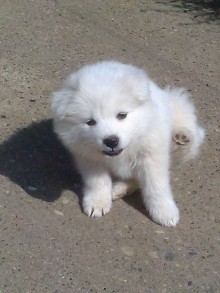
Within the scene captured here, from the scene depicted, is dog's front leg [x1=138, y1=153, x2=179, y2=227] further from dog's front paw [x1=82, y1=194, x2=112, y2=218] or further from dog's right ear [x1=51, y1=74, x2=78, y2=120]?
dog's right ear [x1=51, y1=74, x2=78, y2=120]

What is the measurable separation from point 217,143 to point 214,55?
194cm

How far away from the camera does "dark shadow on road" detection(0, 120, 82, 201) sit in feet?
15.2

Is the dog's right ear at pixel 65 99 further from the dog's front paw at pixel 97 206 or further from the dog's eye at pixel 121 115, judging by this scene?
the dog's front paw at pixel 97 206

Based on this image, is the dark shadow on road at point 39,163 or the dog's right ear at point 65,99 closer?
the dog's right ear at point 65,99

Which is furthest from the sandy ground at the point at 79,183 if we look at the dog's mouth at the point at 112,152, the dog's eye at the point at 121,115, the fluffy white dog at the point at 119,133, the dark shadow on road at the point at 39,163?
the dog's eye at the point at 121,115

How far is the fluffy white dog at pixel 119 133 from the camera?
151 inches

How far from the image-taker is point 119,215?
4.35 m

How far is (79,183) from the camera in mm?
4703

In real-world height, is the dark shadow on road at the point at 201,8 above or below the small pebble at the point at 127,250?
below

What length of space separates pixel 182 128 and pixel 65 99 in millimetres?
1102

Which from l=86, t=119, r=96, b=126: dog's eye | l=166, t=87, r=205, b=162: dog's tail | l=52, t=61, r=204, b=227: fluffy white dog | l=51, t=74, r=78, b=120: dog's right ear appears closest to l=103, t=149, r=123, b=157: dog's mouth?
l=52, t=61, r=204, b=227: fluffy white dog

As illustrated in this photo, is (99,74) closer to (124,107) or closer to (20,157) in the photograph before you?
(124,107)

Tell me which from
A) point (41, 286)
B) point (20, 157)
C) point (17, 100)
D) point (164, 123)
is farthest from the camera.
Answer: point (17, 100)

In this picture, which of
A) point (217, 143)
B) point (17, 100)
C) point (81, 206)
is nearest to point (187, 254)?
point (81, 206)
